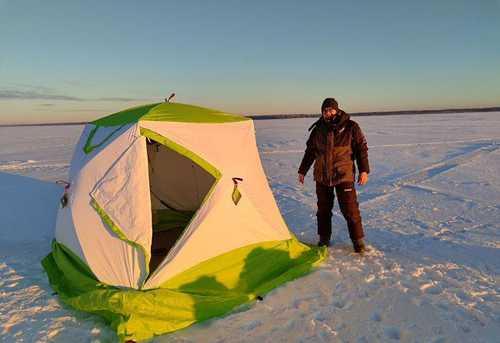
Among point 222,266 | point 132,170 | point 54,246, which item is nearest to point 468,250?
point 222,266

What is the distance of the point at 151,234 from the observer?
3480mm

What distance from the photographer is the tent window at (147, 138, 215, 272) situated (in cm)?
599

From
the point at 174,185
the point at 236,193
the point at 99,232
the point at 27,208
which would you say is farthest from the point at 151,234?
the point at 27,208

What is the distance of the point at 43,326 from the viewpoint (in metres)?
3.20

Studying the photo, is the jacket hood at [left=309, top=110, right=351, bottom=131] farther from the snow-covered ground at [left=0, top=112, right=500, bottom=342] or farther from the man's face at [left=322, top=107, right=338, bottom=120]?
the snow-covered ground at [left=0, top=112, right=500, bottom=342]

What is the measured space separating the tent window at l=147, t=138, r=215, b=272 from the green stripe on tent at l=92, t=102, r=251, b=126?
1.60 meters

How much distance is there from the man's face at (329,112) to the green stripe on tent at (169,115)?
984mm

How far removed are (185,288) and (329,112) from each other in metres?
2.53

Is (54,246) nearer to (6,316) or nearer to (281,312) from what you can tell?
(6,316)

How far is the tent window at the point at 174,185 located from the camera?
236 inches

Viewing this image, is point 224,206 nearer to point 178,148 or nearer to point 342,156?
point 178,148

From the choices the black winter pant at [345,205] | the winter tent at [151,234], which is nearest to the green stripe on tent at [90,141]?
the winter tent at [151,234]

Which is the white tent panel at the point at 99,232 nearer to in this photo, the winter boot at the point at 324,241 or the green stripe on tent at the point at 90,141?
the green stripe on tent at the point at 90,141

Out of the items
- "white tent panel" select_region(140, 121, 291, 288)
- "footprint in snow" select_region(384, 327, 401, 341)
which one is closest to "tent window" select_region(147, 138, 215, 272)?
"white tent panel" select_region(140, 121, 291, 288)
